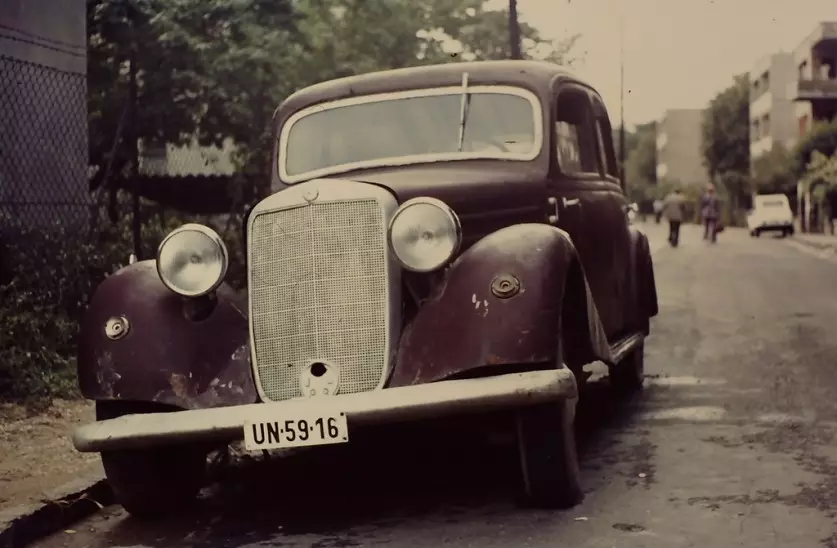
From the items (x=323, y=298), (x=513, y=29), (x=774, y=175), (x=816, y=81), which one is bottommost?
(x=323, y=298)

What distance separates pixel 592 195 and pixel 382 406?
2713 mm

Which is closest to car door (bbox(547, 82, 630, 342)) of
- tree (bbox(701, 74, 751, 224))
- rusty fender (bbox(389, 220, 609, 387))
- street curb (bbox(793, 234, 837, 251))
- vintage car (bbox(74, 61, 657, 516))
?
vintage car (bbox(74, 61, 657, 516))

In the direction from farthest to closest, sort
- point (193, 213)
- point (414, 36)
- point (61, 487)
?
point (414, 36), point (193, 213), point (61, 487)

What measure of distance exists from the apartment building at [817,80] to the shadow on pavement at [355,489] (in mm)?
50873

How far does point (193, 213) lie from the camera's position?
1827cm

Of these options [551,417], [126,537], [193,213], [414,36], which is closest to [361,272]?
[551,417]

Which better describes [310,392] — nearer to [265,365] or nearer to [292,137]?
[265,365]

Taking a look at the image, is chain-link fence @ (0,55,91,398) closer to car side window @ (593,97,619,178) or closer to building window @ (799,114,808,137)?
car side window @ (593,97,619,178)

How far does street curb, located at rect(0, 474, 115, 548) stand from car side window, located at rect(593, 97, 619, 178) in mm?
3696

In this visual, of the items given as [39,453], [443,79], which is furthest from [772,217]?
[39,453]

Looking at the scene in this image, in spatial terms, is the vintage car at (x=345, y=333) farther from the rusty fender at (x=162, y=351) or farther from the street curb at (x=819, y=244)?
the street curb at (x=819, y=244)

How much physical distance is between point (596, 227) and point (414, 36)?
14.8 metres

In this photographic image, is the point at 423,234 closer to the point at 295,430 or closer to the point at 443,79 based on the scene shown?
the point at 295,430

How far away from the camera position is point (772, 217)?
45.2 meters
